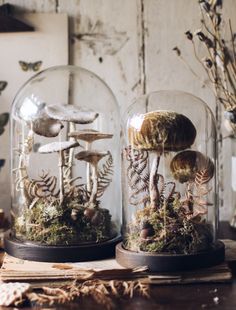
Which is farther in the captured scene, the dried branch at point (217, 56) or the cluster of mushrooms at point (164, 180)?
the dried branch at point (217, 56)

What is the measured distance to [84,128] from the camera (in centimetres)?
109

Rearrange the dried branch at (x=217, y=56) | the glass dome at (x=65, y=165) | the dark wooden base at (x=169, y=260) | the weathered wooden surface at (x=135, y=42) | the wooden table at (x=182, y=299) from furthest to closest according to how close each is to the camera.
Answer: the weathered wooden surface at (x=135, y=42) < the dried branch at (x=217, y=56) < the glass dome at (x=65, y=165) < the dark wooden base at (x=169, y=260) < the wooden table at (x=182, y=299)

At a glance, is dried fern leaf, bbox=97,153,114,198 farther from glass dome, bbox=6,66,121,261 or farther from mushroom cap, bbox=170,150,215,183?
mushroom cap, bbox=170,150,215,183

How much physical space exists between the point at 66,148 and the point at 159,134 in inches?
6.8

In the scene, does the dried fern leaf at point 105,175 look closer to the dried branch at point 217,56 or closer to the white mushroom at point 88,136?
the white mushroom at point 88,136

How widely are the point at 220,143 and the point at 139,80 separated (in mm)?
250

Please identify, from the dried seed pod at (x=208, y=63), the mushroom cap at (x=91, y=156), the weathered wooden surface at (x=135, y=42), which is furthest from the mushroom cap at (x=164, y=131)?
the weathered wooden surface at (x=135, y=42)

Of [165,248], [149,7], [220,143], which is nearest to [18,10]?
[149,7]

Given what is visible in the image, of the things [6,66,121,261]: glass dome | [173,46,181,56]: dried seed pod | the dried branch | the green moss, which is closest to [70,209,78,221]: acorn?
[6,66,121,261]: glass dome

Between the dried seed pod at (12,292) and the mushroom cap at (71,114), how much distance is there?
1.01 ft

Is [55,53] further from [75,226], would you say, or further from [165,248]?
[165,248]

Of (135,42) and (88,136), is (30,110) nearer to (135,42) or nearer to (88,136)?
(88,136)

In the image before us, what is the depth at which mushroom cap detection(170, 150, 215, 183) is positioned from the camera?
3.02ft

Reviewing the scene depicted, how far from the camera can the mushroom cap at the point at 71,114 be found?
0.99 metres
